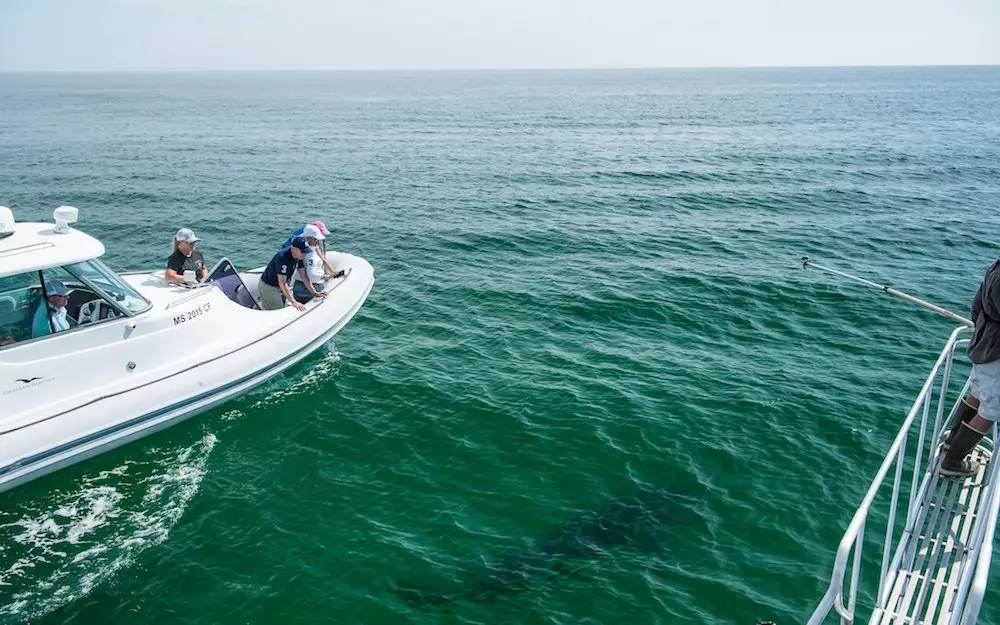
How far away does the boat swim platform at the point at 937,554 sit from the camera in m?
5.39

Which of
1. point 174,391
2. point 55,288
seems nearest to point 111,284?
point 55,288

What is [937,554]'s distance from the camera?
6082 millimetres

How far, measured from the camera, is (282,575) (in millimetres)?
8930

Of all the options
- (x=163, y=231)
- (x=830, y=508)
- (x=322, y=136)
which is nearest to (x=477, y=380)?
(x=830, y=508)

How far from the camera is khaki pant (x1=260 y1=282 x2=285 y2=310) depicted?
14.7 m

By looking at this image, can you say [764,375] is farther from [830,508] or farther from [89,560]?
[89,560]

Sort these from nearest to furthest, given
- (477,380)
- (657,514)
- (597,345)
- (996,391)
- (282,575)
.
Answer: (996,391) → (282,575) → (657,514) → (477,380) → (597,345)

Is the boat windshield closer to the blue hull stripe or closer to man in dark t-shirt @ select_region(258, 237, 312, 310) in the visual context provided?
the blue hull stripe

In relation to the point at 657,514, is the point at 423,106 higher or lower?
higher

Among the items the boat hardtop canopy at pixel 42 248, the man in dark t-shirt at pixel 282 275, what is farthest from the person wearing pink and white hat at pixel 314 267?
the boat hardtop canopy at pixel 42 248

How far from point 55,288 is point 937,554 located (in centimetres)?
1250

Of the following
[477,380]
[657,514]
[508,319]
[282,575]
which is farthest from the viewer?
[508,319]

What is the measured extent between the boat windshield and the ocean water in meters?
2.40

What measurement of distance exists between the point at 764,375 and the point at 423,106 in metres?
76.9
